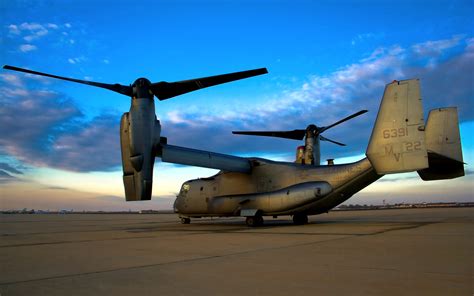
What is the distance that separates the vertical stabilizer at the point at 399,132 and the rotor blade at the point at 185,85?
560 centimetres

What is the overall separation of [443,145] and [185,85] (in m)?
11.1

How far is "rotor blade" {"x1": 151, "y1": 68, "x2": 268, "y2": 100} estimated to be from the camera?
51.7 feet

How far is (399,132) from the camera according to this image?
46.9 feet

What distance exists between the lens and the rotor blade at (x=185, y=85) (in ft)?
51.7

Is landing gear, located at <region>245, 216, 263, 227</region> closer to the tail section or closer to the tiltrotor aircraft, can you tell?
the tiltrotor aircraft

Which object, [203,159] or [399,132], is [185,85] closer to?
→ [203,159]

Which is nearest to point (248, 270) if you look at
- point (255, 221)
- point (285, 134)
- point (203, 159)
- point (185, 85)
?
point (185, 85)

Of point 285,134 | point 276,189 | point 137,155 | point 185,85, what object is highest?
point 185,85

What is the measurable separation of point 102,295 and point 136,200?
11.8 m

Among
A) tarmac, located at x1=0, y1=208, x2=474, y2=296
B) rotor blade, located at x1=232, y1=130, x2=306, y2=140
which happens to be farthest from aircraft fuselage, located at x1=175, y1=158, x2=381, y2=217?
tarmac, located at x1=0, y1=208, x2=474, y2=296

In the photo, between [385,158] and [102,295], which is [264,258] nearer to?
[102,295]

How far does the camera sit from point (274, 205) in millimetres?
19500

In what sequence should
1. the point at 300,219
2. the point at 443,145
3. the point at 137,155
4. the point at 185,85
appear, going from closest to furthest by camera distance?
A: 1. the point at 137,155
2. the point at 443,145
3. the point at 185,85
4. the point at 300,219

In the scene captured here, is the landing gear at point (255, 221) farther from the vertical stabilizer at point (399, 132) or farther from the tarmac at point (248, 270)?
the tarmac at point (248, 270)
